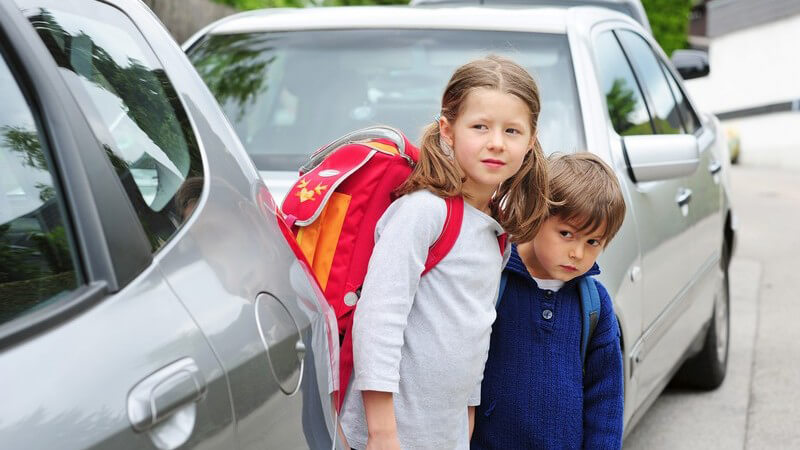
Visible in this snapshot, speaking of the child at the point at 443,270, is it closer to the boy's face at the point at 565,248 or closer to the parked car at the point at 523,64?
the boy's face at the point at 565,248

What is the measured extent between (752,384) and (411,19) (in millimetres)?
2986

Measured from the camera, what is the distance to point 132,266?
1.47 metres

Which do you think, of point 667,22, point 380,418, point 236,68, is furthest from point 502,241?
point 667,22

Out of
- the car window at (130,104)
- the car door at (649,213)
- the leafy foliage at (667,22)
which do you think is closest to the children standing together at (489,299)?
the car window at (130,104)

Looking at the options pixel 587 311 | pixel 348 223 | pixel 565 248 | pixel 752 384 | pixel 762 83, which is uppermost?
pixel 348 223

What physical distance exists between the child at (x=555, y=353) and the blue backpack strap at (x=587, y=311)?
13 mm

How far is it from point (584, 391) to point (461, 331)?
1.74 ft

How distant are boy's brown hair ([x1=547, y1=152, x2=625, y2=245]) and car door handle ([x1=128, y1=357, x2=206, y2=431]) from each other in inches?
45.9

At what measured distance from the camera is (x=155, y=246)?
156cm

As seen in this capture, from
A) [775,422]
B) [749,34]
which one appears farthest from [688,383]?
[749,34]

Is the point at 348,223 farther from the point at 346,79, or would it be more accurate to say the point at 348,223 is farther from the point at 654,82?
the point at 654,82

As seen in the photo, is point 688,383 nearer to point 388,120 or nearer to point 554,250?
point 388,120

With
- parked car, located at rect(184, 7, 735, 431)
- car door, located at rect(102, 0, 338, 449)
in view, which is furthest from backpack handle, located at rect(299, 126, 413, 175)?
parked car, located at rect(184, 7, 735, 431)

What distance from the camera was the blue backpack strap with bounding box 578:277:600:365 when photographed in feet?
8.30
